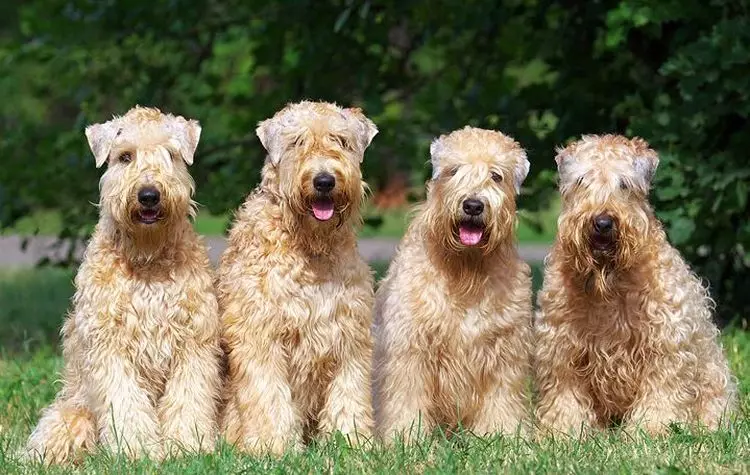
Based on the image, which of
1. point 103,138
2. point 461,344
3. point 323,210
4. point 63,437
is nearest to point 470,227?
point 461,344

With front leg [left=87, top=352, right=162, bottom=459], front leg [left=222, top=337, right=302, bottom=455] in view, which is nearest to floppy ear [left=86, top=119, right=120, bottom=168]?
front leg [left=87, top=352, right=162, bottom=459]

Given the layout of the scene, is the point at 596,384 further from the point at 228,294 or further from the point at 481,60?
the point at 481,60

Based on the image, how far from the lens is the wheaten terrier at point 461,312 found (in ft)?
23.9

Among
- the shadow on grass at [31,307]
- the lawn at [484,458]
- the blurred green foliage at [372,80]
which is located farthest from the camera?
the shadow on grass at [31,307]

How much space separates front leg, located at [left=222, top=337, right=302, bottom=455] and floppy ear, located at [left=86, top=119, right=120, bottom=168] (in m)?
1.21

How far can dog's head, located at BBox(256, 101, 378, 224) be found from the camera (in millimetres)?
7070

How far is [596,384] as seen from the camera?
24.9 ft

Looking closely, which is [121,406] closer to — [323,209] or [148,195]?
[148,195]

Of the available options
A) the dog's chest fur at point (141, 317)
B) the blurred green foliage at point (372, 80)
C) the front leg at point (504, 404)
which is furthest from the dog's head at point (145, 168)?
the blurred green foliage at point (372, 80)

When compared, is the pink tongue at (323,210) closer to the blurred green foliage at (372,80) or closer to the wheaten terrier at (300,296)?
the wheaten terrier at (300,296)

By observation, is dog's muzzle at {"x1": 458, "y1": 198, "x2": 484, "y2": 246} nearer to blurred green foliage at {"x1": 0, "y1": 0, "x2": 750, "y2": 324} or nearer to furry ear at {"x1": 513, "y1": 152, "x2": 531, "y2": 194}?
furry ear at {"x1": 513, "y1": 152, "x2": 531, "y2": 194}

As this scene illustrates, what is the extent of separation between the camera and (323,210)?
713 centimetres

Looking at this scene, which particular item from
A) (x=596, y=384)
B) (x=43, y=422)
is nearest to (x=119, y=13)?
(x=43, y=422)

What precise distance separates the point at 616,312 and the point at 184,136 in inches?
97.3
